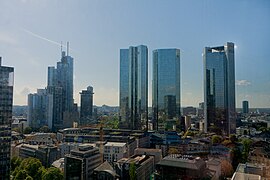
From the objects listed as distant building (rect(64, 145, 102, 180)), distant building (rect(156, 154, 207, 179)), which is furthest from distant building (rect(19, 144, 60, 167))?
distant building (rect(156, 154, 207, 179))

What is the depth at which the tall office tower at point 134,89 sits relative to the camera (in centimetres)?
1191

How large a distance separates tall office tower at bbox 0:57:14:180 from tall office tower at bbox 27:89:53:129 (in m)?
9.13

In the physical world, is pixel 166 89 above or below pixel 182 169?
above

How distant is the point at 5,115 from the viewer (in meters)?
3.90

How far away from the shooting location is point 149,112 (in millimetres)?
11953

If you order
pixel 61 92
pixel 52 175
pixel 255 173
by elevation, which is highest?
pixel 61 92

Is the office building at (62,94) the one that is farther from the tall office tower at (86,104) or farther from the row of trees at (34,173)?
the row of trees at (34,173)

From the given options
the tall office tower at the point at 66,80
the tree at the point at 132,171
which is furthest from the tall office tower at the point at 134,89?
the tree at the point at 132,171

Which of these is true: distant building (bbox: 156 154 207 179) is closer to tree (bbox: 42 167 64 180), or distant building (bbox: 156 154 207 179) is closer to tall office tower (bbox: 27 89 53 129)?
tree (bbox: 42 167 64 180)

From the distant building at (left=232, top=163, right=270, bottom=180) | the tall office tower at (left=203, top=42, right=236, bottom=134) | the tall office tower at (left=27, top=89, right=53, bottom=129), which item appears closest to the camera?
the distant building at (left=232, top=163, right=270, bottom=180)

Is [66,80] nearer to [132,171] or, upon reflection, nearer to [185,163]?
[132,171]

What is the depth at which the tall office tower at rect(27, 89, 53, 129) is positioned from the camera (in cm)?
1274

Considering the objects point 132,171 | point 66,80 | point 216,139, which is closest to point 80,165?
point 132,171

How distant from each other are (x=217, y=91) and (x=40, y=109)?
9593 mm
